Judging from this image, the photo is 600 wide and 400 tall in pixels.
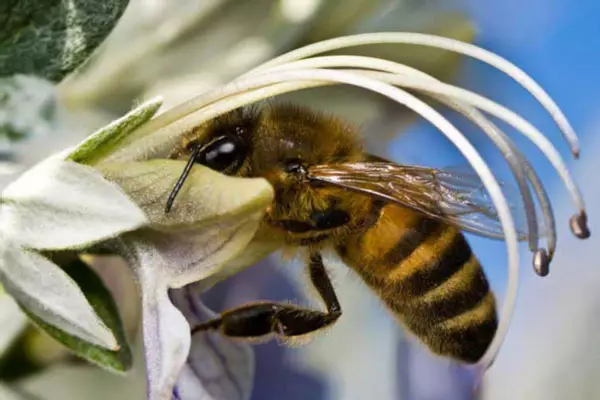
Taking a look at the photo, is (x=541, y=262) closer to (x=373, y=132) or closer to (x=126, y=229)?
A: (x=126, y=229)

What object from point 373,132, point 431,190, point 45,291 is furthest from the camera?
point 373,132

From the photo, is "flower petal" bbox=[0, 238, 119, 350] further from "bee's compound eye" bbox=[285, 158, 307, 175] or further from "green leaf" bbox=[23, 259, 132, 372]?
"bee's compound eye" bbox=[285, 158, 307, 175]

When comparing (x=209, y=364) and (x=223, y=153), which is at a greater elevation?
(x=223, y=153)

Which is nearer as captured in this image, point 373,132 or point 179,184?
point 179,184

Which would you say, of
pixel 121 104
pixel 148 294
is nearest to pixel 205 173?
pixel 148 294

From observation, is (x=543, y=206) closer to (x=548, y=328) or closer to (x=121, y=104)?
(x=121, y=104)

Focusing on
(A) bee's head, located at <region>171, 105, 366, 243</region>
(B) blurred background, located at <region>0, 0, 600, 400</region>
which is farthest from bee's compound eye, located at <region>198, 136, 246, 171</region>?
(B) blurred background, located at <region>0, 0, 600, 400</region>

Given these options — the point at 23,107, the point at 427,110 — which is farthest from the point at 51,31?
the point at 427,110
